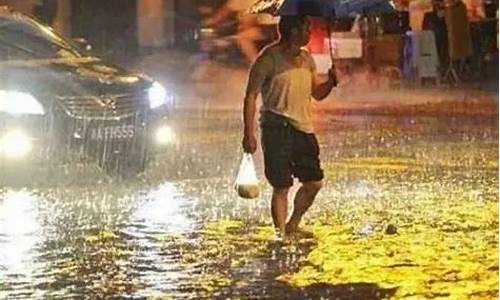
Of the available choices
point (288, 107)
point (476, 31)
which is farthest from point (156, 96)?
point (476, 31)

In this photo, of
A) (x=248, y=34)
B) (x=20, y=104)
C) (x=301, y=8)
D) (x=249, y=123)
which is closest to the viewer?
(x=249, y=123)

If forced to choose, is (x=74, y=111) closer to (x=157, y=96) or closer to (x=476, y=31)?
(x=157, y=96)

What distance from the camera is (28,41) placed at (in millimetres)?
14516

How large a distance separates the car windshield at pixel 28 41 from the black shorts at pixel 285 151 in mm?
4339

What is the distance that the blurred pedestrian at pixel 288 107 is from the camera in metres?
10.2

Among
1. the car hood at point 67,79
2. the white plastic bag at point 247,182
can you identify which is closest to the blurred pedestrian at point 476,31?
the car hood at point 67,79

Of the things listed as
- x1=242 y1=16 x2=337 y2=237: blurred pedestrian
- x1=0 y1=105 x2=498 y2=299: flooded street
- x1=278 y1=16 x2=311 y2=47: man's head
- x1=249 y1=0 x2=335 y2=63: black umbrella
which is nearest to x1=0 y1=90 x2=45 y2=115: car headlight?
x1=0 y1=105 x2=498 y2=299: flooded street

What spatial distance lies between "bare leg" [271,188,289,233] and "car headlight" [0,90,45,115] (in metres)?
3.41

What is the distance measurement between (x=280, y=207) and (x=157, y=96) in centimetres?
403

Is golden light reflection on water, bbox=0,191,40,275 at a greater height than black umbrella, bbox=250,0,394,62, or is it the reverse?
black umbrella, bbox=250,0,394,62

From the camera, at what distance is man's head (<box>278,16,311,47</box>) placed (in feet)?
33.2

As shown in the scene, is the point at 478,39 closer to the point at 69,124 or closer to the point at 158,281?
the point at 69,124

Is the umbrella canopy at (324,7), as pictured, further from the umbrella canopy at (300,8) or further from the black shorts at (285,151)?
the black shorts at (285,151)

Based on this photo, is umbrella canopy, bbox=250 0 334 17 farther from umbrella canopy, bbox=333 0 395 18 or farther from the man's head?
umbrella canopy, bbox=333 0 395 18
